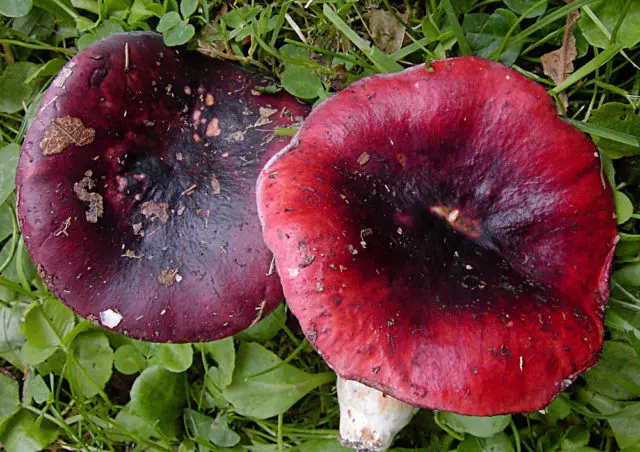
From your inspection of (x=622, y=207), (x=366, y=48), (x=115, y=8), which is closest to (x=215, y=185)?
(x=366, y=48)

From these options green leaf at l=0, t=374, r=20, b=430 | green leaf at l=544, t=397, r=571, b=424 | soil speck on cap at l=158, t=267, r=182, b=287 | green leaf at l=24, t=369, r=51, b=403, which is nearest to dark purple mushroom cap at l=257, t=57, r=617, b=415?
soil speck on cap at l=158, t=267, r=182, b=287

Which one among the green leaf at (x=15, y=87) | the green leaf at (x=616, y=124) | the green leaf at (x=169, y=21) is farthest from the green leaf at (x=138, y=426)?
the green leaf at (x=616, y=124)

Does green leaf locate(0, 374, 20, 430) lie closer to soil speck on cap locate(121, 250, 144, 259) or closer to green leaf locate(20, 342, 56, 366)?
green leaf locate(20, 342, 56, 366)

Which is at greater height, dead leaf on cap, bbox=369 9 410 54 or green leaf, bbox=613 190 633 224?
dead leaf on cap, bbox=369 9 410 54

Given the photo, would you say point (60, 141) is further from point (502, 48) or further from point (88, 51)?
point (502, 48)

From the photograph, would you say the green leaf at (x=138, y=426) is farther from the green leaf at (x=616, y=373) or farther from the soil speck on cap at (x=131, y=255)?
the green leaf at (x=616, y=373)

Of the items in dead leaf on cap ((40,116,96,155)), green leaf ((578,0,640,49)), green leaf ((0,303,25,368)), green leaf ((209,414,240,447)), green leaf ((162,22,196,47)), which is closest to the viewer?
dead leaf on cap ((40,116,96,155))

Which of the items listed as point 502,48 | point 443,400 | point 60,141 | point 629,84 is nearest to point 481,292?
point 443,400
